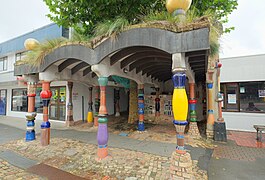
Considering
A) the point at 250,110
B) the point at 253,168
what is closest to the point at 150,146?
the point at 253,168

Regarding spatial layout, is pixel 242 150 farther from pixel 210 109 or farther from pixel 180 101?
pixel 180 101

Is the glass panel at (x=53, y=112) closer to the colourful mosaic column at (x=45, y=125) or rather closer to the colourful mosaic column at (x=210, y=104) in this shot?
the colourful mosaic column at (x=45, y=125)

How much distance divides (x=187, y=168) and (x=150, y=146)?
7.22 feet

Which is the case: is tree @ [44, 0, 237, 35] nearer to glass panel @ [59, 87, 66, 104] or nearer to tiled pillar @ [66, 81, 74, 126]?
tiled pillar @ [66, 81, 74, 126]

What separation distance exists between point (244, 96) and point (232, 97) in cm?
52

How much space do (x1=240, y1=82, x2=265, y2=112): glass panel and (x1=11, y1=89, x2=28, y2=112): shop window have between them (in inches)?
549

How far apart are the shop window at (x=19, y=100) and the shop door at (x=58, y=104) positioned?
334cm

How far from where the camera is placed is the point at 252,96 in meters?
7.34

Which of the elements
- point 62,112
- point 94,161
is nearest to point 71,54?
point 94,161

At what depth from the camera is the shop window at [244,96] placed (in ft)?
23.6

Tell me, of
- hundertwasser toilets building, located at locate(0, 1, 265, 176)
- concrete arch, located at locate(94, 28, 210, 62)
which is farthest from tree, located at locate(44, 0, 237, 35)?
concrete arch, located at locate(94, 28, 210, 62)

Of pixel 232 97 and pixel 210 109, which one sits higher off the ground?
pixel 232 97

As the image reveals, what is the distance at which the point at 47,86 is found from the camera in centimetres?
501

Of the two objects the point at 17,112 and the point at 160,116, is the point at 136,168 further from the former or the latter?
the point at 17,112
